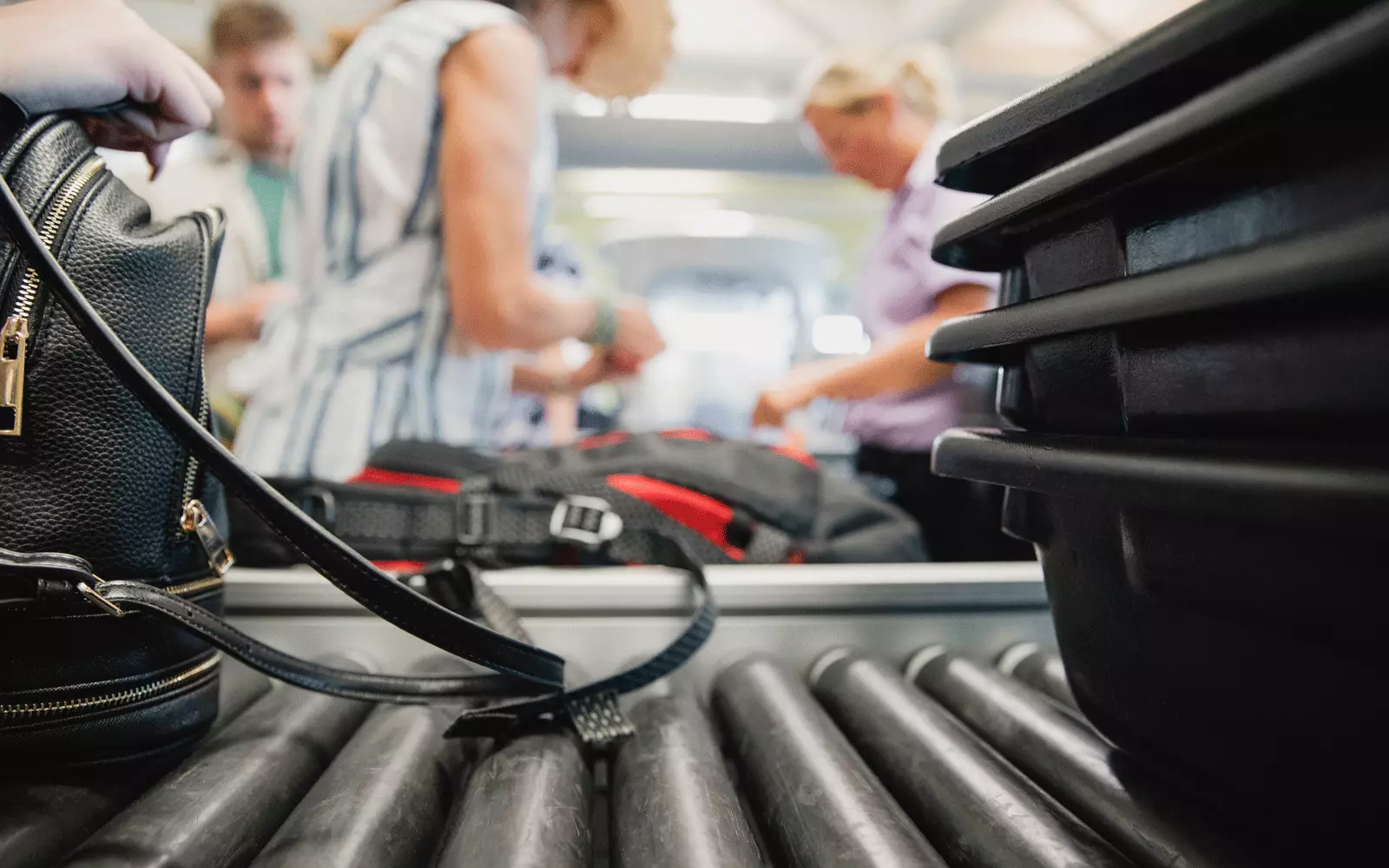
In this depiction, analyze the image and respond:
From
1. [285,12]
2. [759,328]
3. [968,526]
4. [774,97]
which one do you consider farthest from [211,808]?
[774,97]

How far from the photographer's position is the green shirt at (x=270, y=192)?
1775 mm

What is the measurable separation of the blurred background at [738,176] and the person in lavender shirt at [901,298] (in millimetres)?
178

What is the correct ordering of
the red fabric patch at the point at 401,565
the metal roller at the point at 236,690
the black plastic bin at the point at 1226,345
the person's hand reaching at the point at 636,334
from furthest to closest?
1. the person's hand reaching at the point at 636,334
2. the red fabric patch at the point at 401,565
3. the metal roller at the point at 236,690
4. the black plastic bin at the point at 1226,345

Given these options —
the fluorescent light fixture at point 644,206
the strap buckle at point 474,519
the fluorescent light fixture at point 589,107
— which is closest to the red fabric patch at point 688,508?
the strap buckle at point 474,519

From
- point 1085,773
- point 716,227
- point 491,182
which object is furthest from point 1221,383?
point 716,227

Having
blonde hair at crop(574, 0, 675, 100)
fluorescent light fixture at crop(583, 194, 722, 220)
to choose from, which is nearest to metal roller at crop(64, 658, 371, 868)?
blonde hair at crop(574, 0, 675, 100)

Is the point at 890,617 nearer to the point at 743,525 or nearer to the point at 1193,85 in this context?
the point at 743,525

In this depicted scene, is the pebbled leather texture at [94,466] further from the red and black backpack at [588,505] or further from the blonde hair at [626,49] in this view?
the blonde hair at [626,49]

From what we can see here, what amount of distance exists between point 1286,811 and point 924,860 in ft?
0.38

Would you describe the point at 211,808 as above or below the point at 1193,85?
below

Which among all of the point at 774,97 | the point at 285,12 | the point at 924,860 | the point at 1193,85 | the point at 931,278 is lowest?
the point at 924,860

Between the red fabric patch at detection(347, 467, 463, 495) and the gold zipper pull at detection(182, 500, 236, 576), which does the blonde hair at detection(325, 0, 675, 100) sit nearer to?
the red fabric patch at detection(347, 467, 463, 495)

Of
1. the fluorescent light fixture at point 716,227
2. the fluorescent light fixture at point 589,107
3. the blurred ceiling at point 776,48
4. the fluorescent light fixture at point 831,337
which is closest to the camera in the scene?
the fluorescent light fixture at point 716,227

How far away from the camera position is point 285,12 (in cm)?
165
